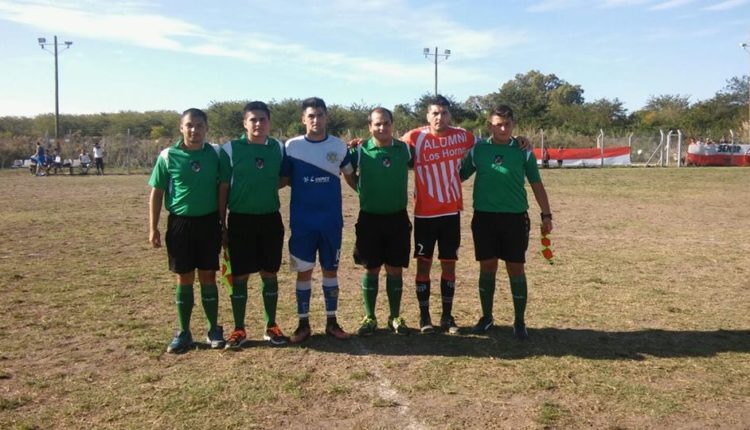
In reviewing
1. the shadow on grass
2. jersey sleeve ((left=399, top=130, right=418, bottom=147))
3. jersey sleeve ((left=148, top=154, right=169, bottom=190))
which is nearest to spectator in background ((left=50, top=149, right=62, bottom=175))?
jersey sleeve ((left=148, top=154, right=169, bottom=190))

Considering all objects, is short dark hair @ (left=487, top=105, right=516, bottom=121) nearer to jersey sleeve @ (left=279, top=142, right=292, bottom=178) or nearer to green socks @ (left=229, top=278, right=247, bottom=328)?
jersey sleeve @ (left=279, top=142, right=292, bottom=178)

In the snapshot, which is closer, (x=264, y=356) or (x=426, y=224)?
(x=264, y=356)

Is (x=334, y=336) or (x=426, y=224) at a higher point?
(x=426, y=224)

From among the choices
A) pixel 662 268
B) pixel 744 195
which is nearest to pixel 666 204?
pixel 744 195

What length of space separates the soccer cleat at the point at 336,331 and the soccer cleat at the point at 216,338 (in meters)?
0.90

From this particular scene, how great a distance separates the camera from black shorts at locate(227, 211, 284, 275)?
5293 millimetres

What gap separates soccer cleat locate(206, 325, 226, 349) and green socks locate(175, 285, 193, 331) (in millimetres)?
201

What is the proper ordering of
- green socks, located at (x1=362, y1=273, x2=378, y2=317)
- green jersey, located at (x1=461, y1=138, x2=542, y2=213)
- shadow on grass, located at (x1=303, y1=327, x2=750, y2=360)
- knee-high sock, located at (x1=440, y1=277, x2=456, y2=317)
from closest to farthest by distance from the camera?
shadow on grass, located at (x1=303, y1=327, x2=750, y2=360)
green jersey, located at (x1=461, y1=138, x2=542, y2=213)
green socks, located at (x1=362, y1=273, x2=378, y2=317)
knee-high sock, located at (x1=440, y1=277, x2=456, y2=317)

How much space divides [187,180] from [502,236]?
2691 mm

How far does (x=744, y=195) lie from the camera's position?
1870 cm

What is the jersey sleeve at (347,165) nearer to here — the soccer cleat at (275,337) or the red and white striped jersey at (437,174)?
the red and white striped jersey at (437,174)

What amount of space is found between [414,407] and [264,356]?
4.88ft

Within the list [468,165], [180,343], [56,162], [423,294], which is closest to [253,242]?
[180,343]

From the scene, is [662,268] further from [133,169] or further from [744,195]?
[133,169]
